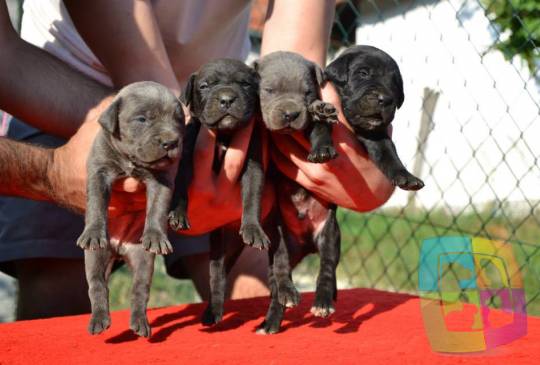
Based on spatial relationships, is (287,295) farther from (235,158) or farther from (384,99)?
(384,99)

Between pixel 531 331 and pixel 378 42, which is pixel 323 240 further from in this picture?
pixel 378 42

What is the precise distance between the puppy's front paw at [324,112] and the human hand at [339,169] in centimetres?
17

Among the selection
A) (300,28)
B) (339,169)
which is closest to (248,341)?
(339,169)

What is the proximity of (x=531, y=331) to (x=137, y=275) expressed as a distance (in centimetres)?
138

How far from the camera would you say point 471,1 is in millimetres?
8219

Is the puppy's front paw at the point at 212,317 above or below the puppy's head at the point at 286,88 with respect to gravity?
below

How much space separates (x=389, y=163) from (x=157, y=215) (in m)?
0.85

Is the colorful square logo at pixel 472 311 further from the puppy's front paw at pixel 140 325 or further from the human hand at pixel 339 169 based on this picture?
the puppy's front paw at pixel 140 325

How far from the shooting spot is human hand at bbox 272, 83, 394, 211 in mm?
2934

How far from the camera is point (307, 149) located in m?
2.94

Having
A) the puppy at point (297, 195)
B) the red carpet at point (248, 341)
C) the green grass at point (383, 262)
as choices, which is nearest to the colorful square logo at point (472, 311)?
the red carpet at point (248, 341)

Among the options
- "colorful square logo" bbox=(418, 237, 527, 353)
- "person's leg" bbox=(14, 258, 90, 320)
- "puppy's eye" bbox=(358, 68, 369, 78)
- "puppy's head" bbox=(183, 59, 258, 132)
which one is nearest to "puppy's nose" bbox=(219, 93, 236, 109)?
"puppy's head" bbox=(183, 59, 258, 132)

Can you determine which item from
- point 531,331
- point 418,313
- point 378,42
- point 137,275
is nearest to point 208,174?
point 137,275

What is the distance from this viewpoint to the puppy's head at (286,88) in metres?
2.74
